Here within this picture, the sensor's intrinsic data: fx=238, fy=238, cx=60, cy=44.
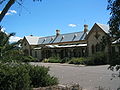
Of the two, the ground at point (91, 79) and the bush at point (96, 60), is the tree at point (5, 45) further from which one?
the bush at point (96, 60)

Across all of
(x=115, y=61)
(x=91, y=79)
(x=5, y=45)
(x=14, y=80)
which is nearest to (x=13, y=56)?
(x=5, y=45)

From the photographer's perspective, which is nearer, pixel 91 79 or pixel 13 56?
pixel 13 56

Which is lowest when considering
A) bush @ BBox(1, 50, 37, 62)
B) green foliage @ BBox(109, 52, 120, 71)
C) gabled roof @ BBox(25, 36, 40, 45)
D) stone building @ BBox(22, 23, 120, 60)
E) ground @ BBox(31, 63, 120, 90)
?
ground @ BBox(31, 63, 120, 90)

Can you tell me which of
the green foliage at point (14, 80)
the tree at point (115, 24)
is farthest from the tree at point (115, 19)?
the green foliage at point (14, 80)

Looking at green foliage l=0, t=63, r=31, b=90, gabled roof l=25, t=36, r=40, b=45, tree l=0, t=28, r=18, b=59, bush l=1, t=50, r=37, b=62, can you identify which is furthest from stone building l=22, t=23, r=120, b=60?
green foliage l=0, t=63, r=31, b=90

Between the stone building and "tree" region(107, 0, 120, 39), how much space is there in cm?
3408

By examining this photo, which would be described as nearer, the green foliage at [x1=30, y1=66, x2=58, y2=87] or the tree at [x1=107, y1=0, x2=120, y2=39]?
the tree at [x1=107, y1=0, x2=120, y2=39]

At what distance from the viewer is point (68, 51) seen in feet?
172

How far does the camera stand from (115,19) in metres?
4.63

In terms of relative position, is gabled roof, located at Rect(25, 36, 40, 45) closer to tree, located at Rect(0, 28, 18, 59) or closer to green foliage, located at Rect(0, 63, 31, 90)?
tree, located at Rect(0, 28, 18, 59)

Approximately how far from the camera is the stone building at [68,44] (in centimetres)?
4519

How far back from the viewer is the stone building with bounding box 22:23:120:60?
4519 centimetres

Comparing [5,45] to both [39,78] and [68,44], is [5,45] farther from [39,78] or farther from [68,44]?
[68,44]

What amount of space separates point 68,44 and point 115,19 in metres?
50.3
